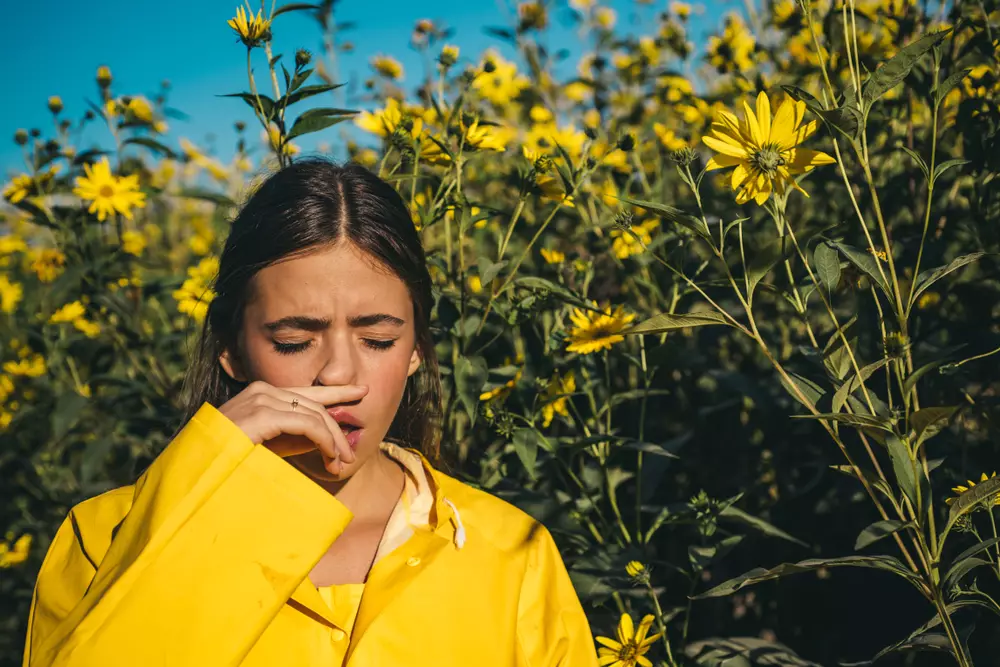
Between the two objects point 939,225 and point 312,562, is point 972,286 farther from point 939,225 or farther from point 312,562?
point 312,562

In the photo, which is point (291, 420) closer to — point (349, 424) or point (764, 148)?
point (349, 424)

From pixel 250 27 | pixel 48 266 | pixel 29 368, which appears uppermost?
pixel 250 27

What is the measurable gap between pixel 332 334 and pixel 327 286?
78mm

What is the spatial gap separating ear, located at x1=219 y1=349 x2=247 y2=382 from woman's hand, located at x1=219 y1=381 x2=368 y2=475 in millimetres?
281

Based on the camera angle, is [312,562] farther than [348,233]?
No

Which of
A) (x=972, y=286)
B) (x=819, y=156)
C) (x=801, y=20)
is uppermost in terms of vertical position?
(x=801, y=20)

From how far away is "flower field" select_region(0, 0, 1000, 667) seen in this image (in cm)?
114

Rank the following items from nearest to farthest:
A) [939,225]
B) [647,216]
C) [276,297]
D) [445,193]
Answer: [276,297] < [445,193] < [939,225] < [647,216]

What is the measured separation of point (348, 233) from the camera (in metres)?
1.33

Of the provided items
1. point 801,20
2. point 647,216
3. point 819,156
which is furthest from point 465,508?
point 801,20

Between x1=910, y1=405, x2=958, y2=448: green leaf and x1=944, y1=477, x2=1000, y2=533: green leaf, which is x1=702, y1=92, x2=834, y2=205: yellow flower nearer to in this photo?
x1=910, y1=405, x2=958, y2=448: green leaf

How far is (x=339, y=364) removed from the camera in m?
1.18

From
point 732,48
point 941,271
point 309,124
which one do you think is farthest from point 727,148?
point 732,48

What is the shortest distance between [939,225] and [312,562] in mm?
1505
